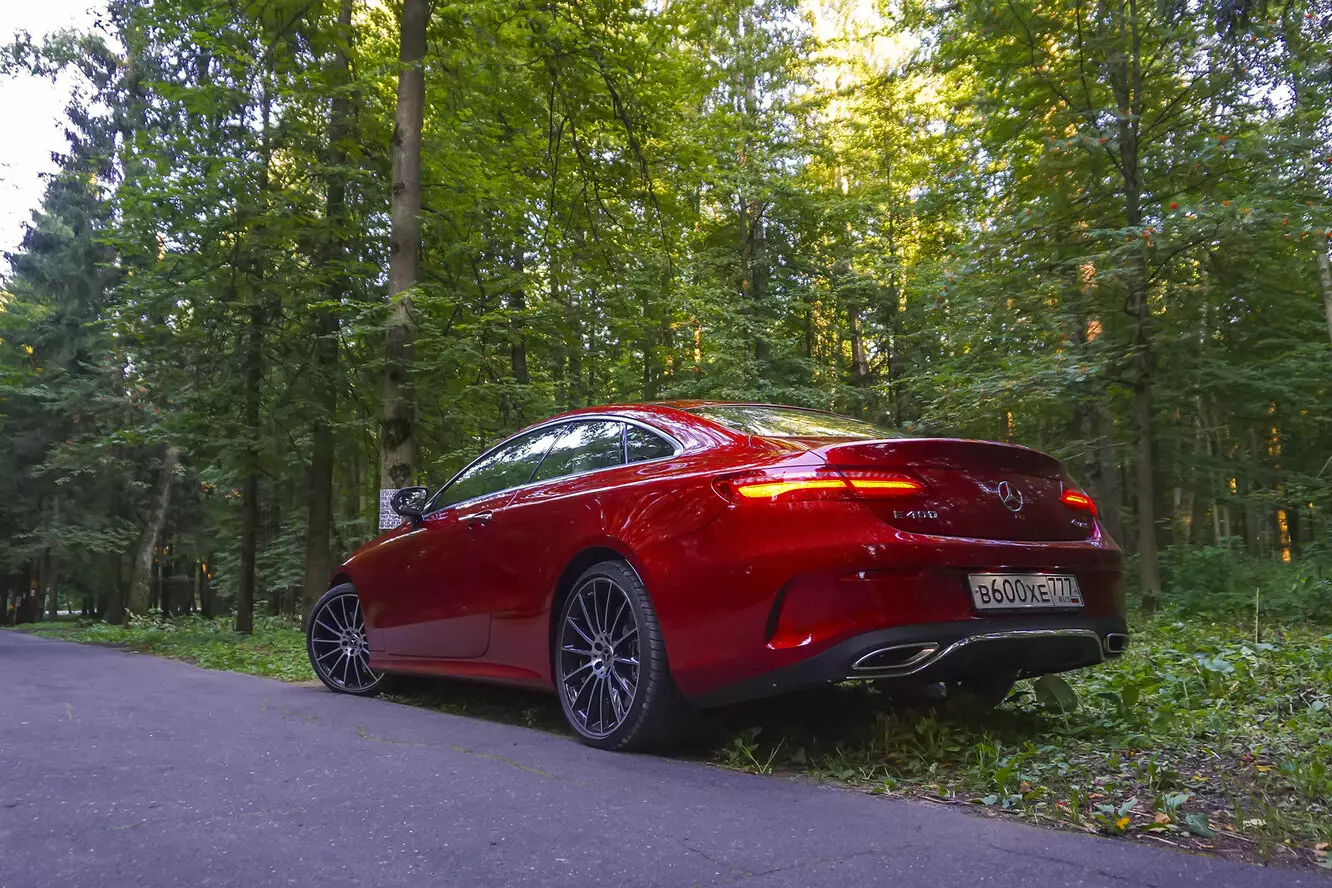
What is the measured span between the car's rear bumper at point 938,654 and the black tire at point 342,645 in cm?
335

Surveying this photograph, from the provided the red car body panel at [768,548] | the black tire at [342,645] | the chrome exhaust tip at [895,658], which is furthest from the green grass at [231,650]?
the chrome exhaust tip at [895,658]

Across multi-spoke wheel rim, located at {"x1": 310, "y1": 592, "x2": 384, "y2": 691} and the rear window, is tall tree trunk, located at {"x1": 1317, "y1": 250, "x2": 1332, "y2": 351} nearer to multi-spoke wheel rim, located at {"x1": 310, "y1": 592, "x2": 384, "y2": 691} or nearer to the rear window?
the rear window

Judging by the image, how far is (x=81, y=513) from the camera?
27438 mm

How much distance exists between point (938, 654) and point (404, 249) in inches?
310

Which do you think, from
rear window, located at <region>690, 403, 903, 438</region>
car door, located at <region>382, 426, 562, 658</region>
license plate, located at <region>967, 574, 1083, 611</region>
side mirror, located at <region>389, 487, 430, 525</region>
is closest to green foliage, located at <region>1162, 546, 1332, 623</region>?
license plate, located at <region>967, 574, 1083, 611</region>

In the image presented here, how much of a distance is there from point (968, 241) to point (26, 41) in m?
21.1

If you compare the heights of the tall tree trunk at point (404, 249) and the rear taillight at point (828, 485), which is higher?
the tall tree trunk at point (404, 249)

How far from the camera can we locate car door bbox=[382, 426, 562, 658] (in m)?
5.03

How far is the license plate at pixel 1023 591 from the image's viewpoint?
3449mm

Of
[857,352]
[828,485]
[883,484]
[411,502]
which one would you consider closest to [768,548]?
[828,485]

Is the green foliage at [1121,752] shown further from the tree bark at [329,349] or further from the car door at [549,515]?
the tree bark at [329,349]

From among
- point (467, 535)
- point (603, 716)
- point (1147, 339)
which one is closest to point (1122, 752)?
point (603, 716)

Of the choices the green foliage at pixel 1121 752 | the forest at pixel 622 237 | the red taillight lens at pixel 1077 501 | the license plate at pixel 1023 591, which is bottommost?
the green foliage at pixel 1121 752

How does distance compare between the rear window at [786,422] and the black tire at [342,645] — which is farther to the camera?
the black tire at [342,645]
